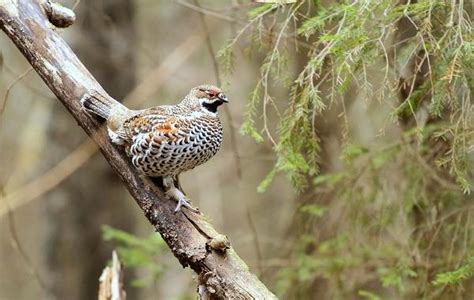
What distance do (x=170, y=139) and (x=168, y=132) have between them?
46 millimetres

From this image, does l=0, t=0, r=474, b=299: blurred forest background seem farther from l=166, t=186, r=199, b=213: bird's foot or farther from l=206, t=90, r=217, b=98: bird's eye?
l=166, t=186, r=199, b=213: bird's foot

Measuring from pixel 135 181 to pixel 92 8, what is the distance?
3.92 m

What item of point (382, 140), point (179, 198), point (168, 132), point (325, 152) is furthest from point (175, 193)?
point (325, 152)

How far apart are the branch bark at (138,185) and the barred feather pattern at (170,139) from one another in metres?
0.14

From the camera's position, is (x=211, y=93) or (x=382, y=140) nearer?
(x=211, y=93)

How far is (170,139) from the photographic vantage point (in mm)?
3969

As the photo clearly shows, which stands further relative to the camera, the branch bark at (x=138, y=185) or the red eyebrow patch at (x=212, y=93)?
the red eyebrow patch at (x=212, y=93)

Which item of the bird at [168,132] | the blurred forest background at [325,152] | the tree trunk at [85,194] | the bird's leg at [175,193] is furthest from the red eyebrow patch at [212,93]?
the tree trunk at [85,194]

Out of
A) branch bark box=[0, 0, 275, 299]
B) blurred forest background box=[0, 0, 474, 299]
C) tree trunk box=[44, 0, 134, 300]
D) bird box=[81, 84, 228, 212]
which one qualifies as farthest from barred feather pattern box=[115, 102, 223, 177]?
tree trunk box=[44, 0, 134, 300]

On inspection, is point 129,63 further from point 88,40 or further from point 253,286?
point 253,286

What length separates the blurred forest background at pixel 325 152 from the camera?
362cm

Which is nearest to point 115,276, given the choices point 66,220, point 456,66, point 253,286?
point 253,286

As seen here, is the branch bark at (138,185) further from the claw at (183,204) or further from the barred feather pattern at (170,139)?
the barred feather pattern at (170,139)

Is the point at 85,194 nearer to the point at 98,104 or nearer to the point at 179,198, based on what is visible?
the point at 98,104
